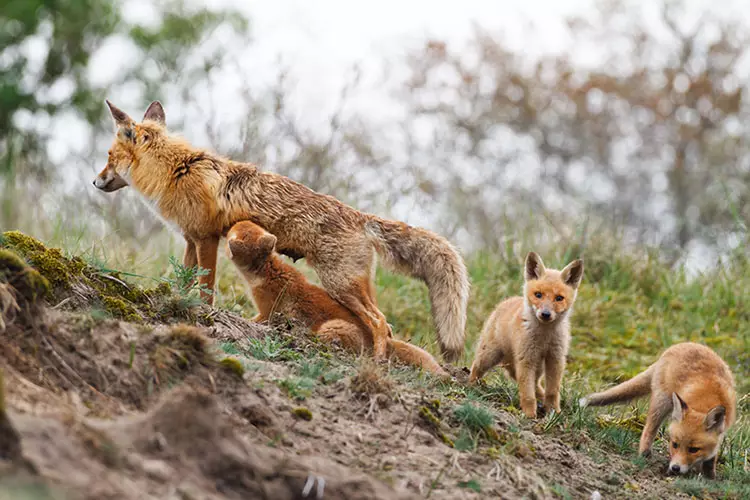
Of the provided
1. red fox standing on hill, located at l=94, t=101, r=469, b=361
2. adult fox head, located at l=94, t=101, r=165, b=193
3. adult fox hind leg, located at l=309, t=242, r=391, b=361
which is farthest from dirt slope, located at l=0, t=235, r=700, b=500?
adult fox head, located at l=94, t=101, r=165, b=193

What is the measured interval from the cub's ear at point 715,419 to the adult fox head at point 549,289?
1354mm

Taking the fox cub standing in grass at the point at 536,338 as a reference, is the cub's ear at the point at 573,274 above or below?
above

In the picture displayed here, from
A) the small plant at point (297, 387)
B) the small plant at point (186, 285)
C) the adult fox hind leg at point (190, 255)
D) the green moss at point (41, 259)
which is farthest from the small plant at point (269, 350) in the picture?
the adult fox hind leg at point (190, 255)

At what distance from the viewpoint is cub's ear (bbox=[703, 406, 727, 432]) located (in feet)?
20.8

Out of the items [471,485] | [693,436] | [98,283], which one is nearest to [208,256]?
[98,283]

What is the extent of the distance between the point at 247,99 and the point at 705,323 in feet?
23.3

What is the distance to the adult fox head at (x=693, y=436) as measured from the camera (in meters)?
6.30

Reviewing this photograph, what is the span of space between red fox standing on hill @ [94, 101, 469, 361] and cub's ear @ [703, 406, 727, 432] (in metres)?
2.06

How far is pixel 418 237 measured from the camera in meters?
7.52

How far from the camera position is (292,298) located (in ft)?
23.5

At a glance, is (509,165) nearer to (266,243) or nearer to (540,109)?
(540,109)

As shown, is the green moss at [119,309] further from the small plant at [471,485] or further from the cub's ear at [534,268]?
the cub's ear at [534,268]

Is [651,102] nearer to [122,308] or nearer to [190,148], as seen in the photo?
[190,148]

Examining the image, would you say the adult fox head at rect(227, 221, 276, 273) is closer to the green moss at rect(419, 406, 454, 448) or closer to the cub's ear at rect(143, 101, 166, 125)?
the cub's ear at rect(143, 101, 166, 125)
